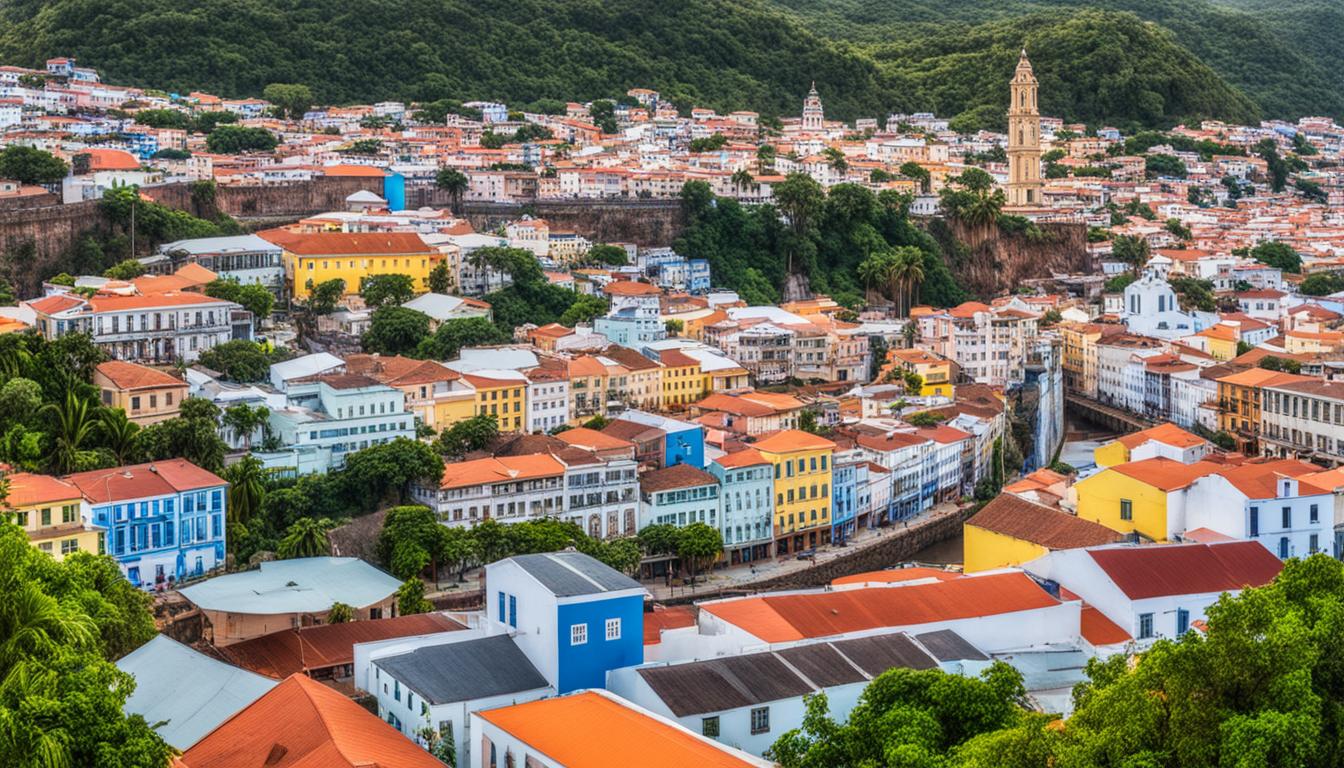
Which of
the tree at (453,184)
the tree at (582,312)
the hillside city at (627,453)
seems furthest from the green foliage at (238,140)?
the tree at (582,312)

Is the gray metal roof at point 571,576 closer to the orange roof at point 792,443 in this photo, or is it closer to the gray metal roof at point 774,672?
the gray metal roof at point 774,672

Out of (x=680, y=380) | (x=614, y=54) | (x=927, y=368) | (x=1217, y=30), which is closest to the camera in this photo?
(x=680, y=380)

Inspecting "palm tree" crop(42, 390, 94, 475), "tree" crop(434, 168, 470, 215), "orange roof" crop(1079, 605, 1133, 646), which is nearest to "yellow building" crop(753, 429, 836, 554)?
"orange roof" crop(1079, 605, 1133, 646)

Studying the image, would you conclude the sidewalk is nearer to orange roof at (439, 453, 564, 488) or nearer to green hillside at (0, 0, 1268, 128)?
orange roof at (439, 453, 564, 488)

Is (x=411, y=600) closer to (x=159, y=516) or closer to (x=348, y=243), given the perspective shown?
(x=159, y=516)

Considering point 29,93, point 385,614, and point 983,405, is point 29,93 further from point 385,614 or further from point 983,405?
point 385,614

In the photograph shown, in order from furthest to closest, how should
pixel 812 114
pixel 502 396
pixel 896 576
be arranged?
pixel 812 114
pixel 502 396
pixel 896 576

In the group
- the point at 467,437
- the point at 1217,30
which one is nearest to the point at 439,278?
Answer: the point at 467,437
